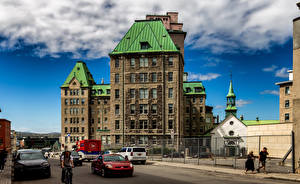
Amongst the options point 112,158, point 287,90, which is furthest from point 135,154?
point 287,90

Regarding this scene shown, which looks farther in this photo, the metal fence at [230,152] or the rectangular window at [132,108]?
the rectangular window at [132,108]

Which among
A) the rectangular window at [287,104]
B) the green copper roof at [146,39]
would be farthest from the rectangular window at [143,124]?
the rectangular window at [287,104]

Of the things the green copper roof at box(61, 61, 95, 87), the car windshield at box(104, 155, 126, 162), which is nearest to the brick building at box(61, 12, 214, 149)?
→ the car windshield at box(104, 155, 126, 162)

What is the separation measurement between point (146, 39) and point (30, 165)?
5084 centimetres

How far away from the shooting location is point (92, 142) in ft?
124

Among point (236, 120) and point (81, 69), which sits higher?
point (81, 69)

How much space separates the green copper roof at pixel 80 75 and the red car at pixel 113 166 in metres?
85.8

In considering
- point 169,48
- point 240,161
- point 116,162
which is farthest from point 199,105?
point 116,162

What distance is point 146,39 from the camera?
66.2m

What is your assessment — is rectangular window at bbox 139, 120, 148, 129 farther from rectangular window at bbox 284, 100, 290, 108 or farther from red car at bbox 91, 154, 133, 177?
red car at bbox 91, 154, 133, 177

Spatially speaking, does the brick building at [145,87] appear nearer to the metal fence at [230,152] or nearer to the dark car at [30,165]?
the metal fence at [230,152]

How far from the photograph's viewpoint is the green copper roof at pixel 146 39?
64625mm

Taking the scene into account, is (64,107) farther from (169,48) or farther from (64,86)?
(169,48)

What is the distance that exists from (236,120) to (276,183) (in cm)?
5984
